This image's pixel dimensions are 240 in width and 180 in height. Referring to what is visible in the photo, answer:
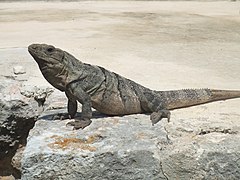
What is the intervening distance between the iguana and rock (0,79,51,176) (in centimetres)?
120

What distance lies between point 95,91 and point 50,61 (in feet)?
2.04

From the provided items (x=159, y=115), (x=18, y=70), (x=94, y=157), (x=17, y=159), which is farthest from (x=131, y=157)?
(x=18, y=70)

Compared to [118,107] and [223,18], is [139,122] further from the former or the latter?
[223,18]

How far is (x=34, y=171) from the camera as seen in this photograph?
471 centimetres

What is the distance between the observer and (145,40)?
13031mm

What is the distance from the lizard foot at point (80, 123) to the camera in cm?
522

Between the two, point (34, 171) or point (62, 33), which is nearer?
point (34, 171)

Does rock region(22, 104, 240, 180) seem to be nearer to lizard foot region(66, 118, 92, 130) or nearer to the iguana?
lizard foot region(66, 118, 92, 130)

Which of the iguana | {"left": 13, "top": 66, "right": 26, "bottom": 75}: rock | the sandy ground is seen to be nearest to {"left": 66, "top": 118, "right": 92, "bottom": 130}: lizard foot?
the iguana

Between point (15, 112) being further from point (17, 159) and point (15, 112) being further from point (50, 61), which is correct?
point (50, 61)

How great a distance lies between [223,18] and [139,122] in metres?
12.4

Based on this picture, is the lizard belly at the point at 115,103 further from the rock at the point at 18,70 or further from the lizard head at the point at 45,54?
the rock at the point at 18,70

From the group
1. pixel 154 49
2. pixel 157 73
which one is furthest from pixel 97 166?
pixel 154 49

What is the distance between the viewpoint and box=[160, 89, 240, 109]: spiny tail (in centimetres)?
594
